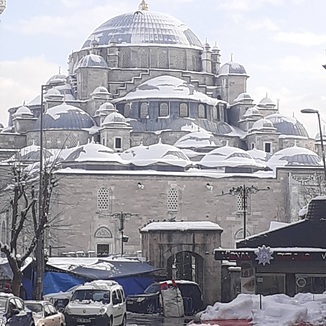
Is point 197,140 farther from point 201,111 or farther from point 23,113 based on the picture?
point 23,113

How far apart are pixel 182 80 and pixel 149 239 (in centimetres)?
4705

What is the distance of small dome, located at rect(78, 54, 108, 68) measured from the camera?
76375mm

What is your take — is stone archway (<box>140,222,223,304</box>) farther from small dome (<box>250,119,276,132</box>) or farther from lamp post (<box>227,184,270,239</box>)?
small dome (<box>250,119,276,132</box>)

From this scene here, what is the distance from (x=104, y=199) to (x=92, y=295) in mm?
39652

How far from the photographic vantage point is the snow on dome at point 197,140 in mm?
70188

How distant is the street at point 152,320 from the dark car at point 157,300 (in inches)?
14.4

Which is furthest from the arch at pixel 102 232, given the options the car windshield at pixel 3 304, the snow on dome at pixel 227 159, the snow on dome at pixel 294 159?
the car windshield at pixel 3 304

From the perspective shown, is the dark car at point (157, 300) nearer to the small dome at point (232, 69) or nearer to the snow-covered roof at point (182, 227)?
the snow-covered roof at point (182, 227)

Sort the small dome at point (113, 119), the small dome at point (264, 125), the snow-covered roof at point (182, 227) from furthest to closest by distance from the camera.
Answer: the small dome at point (264, 125), the small dome at point (113, 119), the snow-covered roof at point (182, 227)

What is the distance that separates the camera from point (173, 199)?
62812mm

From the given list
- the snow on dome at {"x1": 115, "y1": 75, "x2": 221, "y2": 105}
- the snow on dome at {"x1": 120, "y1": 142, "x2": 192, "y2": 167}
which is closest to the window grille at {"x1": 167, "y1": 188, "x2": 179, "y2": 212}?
the snow on dome at {"x1": 120, "y1": 142, "x2": 192, "y2": 167}

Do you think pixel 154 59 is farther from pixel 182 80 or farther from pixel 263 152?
pixel 263 152

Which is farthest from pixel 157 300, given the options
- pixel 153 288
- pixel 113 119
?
pixel 113 119

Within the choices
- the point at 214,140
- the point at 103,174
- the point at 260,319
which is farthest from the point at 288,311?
the point at 214,140
